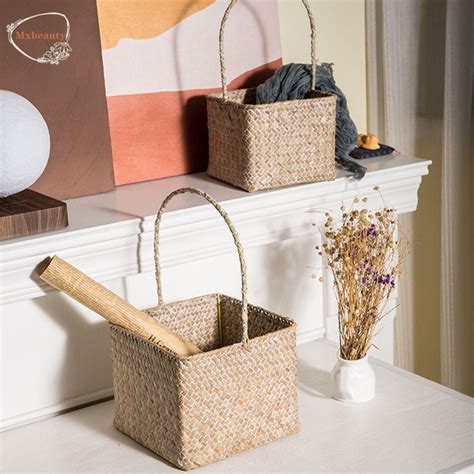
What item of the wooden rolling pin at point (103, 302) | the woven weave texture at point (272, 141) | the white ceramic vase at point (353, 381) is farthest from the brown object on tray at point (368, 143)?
the wooden rolling pin at point (103, 302)

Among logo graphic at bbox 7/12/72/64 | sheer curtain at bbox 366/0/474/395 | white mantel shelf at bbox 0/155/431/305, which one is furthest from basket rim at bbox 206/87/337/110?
sheer curtain at bbox 366/0/474/395

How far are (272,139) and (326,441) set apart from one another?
0.45 metres

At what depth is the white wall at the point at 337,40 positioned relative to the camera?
5.12ft

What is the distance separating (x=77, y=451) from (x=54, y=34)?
0.59 meters

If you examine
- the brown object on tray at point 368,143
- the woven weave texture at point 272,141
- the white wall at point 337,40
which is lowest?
the brown object on tray at point 368,143

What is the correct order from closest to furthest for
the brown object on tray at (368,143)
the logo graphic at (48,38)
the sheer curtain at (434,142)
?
the logo graphic at (48,38) < the brown object on tray at (368,143) < the sheer curtain at (434,142)

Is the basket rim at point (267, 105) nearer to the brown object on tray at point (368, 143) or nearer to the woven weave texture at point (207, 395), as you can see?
the brown object on tray at point (368, 143)

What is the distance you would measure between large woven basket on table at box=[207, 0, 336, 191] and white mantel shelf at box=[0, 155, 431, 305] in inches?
0.9

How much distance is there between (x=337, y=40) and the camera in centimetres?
165

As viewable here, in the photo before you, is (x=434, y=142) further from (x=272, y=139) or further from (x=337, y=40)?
(x=272, y=139)

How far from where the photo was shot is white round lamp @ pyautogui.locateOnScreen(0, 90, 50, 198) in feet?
3.69

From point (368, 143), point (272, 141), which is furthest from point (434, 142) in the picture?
point (272, 141)

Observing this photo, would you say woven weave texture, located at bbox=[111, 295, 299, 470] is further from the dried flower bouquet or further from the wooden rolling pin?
the dried flower bouquet

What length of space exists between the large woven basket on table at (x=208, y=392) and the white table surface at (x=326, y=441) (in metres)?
0.02
